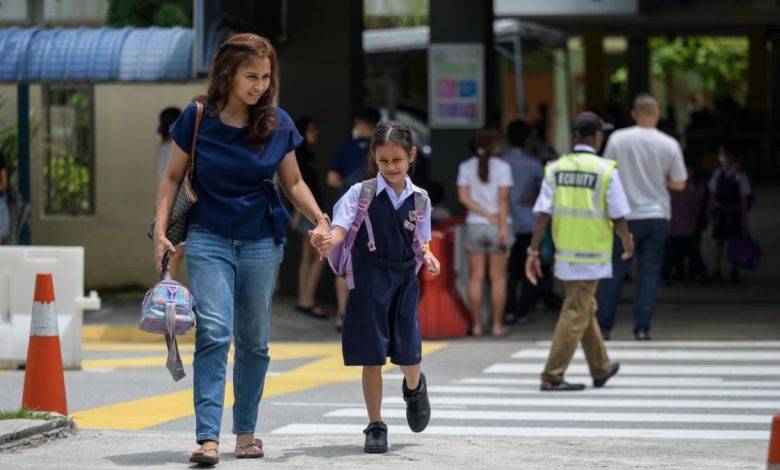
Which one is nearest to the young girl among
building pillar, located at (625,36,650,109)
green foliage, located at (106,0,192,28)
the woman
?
the woman

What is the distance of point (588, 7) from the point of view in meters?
34.1

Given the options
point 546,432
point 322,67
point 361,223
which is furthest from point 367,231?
point 322,67

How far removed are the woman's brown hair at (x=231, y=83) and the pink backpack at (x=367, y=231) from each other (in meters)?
0.71

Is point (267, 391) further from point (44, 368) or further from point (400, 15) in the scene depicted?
point (400, 15)

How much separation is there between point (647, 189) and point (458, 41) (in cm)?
428

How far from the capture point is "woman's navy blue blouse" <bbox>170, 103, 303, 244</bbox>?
787 centimetres

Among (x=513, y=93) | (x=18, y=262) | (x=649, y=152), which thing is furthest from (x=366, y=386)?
(x=513, y=93)

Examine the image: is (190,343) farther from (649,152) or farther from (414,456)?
(414,456)

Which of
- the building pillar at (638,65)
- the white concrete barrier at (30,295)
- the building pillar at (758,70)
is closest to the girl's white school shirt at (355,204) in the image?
the white concrete barrier at (30,295)

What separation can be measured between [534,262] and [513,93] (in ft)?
119

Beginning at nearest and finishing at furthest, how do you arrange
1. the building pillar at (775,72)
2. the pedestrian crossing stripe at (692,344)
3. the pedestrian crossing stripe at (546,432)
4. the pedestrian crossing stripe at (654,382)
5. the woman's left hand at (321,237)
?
1. the woman's left hand at (321,237)
2. the pedestrian crossing stripe at (546,432)
3. the pedestrian crossing stripe at (654,382)
4. the pedestrian crossing stripe at (692,344)
5. the building pillar at (775,72)

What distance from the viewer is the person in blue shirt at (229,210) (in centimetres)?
780

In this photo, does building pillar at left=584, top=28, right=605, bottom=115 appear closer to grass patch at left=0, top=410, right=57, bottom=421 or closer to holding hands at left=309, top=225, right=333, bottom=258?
grass patch at left=0, top=410, right=57, bottom=421

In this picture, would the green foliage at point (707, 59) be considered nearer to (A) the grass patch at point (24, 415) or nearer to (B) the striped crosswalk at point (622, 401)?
(B) the striped crosswalk at point (622, 401)
